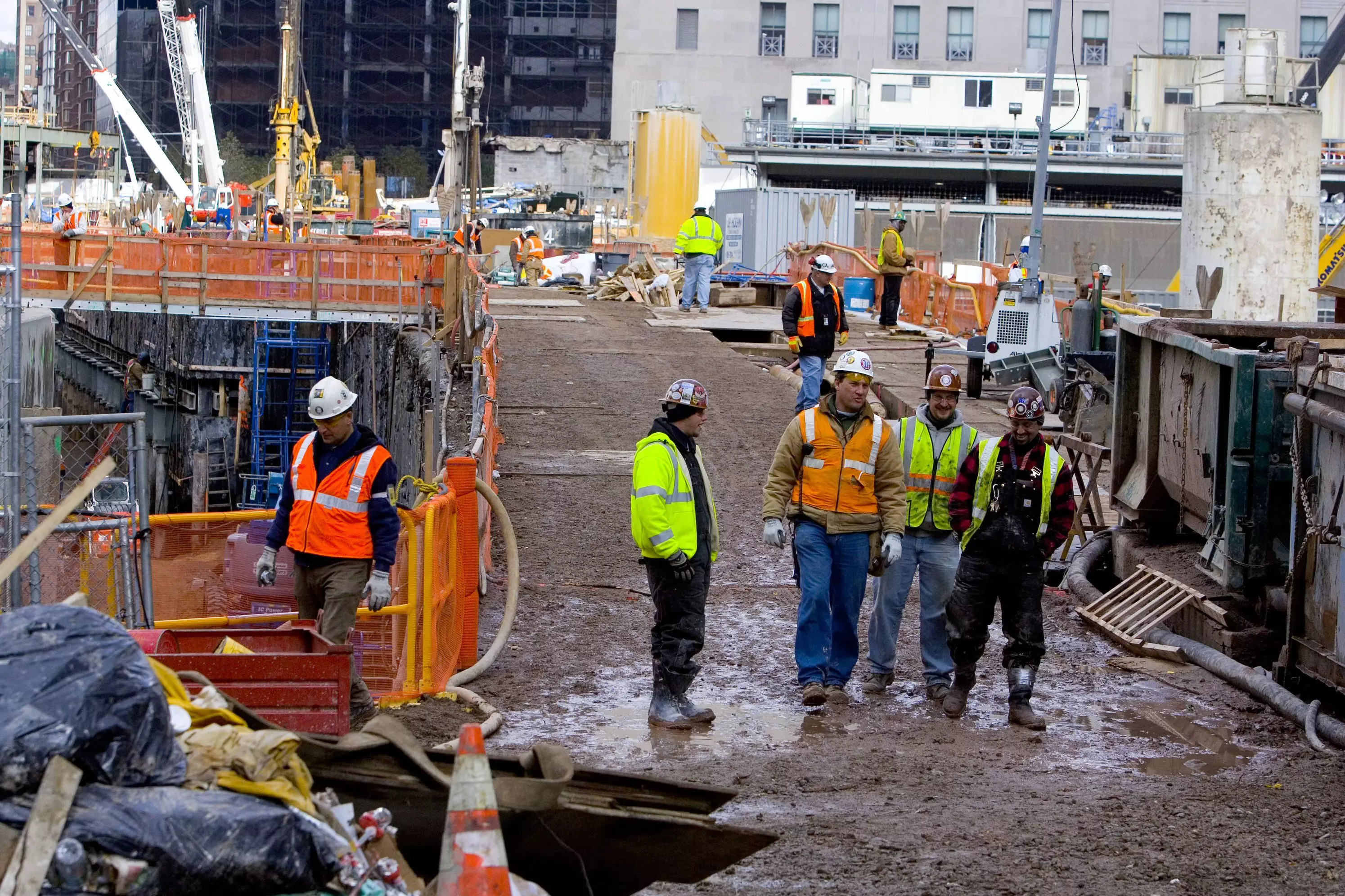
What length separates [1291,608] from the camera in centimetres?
816

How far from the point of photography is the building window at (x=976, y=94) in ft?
215

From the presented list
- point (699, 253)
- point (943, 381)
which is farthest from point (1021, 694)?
point (699, 253)

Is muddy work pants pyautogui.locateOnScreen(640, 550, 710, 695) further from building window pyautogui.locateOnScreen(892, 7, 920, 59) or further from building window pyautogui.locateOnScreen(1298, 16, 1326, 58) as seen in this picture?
building window pyautogui.locateOnScreen(1298, 16, 1326, 58)

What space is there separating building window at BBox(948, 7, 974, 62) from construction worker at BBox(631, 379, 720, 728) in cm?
7226

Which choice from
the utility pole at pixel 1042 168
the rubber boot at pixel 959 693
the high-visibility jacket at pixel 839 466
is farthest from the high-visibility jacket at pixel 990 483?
the utility pole at pixel 1042 168

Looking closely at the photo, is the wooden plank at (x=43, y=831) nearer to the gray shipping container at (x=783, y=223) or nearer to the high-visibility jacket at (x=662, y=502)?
the high-visibility jacket at (x=662, y=502)

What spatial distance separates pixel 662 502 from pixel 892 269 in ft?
63.5

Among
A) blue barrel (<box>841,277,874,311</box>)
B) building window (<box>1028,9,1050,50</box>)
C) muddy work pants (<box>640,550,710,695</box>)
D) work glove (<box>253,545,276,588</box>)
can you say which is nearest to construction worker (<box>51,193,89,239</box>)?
blue barrel (<box>841,277,874,311</box>)

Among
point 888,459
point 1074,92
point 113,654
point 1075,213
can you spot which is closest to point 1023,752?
point 888,459

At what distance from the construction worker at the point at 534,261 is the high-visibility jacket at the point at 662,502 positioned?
105 ft

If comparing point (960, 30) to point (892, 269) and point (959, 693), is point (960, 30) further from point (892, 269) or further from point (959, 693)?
point (959, 693)

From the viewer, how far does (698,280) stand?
93.2 feet

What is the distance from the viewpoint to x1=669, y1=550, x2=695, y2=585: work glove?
740cm

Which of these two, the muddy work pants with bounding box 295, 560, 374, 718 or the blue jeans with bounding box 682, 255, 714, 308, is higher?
the blue jeans with bounding box 682, 255, 714, 308
